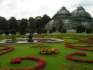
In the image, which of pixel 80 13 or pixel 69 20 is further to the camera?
pixel 80 13

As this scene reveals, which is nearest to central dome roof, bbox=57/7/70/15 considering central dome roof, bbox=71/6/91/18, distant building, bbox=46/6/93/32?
distant building, bbox=46/6/93/32

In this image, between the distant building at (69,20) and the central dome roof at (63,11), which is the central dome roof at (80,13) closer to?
the distant building at (69,20)

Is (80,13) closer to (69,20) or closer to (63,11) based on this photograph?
(63,11)

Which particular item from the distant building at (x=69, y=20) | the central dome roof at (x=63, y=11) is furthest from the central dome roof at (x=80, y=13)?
the central dome roof at (x=63, y=11)

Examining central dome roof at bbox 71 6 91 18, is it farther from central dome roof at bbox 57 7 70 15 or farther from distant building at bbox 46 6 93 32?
central dome roof at bbox 57 7 70 15

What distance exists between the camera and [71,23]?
81688mm

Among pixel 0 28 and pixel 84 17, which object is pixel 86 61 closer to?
pixel 0 28

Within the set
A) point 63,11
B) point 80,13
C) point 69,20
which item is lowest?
point 69,20

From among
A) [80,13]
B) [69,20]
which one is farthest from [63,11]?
[69,20]

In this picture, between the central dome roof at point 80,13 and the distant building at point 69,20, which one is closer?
the distant building at point 69,20

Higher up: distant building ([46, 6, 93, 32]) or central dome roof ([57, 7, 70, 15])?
central dome roof ([57, 7, 70, 15])

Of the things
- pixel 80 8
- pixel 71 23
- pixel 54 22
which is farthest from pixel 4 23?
pixel 80 8

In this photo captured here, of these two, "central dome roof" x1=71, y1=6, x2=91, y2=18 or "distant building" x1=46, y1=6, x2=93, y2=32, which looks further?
"central dome roof" x1=71, y1=6, x2=91, y2=18

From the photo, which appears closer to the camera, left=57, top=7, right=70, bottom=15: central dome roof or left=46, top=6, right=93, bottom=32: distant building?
left=46, top=6, right=93, bottom=32: distant building
